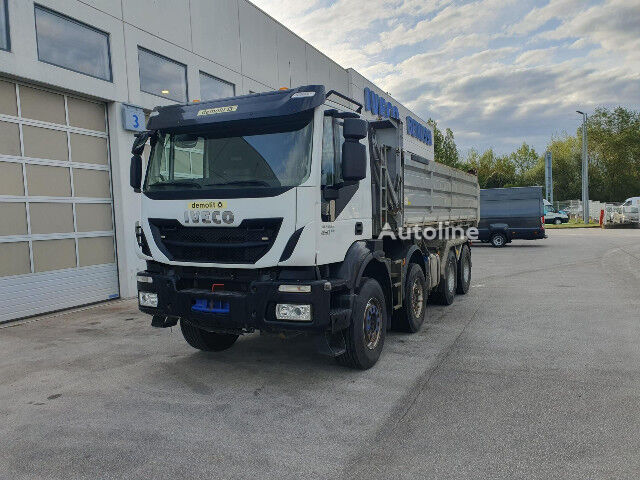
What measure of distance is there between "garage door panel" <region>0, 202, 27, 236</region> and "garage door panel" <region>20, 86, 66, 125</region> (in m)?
1.53

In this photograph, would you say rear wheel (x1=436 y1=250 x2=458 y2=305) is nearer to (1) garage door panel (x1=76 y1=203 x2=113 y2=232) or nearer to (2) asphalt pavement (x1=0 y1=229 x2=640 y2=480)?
(2) asphalt pavement (x1=0 y1=229 x2=640 y2=480)

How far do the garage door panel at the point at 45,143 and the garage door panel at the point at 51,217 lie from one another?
855 millimetres

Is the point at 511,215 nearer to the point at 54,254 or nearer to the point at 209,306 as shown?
the point at 54,254

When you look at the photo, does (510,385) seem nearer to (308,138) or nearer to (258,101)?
(308,138)

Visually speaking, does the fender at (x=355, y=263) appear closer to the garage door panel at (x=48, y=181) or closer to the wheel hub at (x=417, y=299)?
the wheel hub at (x=417, y=299)

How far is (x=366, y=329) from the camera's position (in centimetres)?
515

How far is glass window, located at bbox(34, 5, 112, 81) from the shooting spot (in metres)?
8.23

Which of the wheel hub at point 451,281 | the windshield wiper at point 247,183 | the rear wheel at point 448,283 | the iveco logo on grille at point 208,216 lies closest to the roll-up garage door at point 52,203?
the iveco logo on grille at point 208,216

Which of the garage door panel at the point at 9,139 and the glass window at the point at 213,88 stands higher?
the glass window at the point at 213,88

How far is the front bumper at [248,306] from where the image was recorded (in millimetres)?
4398

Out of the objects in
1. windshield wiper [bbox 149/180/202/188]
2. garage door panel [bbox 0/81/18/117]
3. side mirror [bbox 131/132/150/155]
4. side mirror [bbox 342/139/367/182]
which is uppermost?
garage door panel [bbox 0/81/18/117]

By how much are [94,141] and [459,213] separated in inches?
285

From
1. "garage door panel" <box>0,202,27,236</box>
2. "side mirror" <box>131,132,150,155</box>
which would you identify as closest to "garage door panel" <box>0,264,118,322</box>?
"garage door panel" <box>0,202,27,236</box>

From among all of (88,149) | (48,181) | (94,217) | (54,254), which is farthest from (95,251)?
(88,149)
